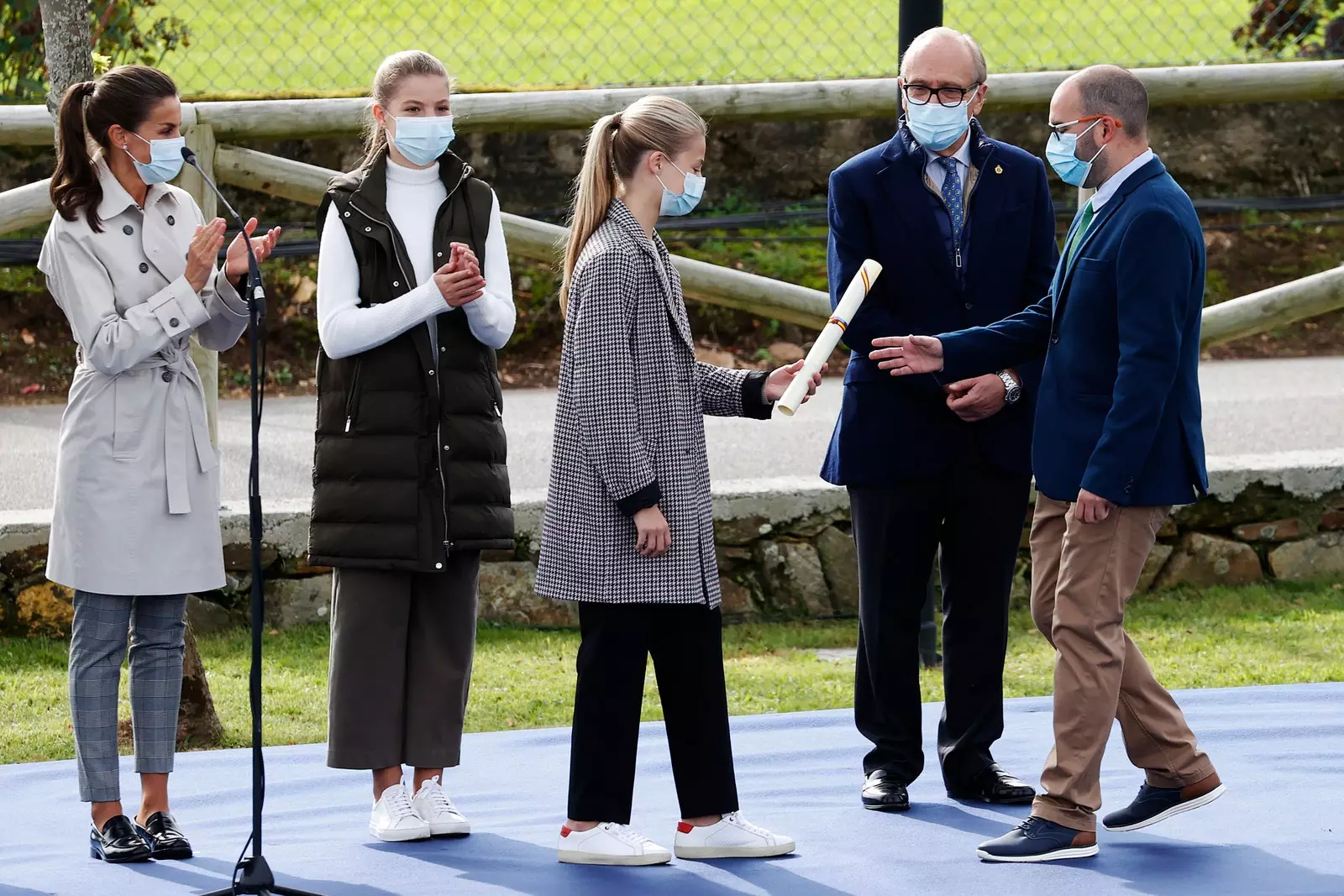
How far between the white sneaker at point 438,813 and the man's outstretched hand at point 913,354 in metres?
1.37

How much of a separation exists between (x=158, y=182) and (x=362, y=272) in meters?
0.49

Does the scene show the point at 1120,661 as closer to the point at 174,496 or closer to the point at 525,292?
the point at 174,496

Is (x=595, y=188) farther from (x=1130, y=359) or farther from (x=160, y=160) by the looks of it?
(x=1130, y=359)

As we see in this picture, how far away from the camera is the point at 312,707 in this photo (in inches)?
212

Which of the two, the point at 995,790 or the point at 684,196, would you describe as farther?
the point at 995,790

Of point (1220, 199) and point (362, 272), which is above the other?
point (1220, 199)

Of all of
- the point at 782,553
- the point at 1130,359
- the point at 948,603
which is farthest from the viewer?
the point at 782,553

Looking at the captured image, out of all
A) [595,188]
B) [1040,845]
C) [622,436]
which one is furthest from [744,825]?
[595,188]

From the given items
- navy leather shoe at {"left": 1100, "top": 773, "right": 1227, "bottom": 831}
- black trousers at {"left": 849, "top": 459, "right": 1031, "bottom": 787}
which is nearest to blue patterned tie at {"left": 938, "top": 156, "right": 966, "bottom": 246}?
black trousers at {"left": 849, "top": 459, "right": 1031, "bottom": 787}

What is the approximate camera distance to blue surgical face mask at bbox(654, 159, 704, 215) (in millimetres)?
3684

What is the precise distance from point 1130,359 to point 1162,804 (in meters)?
1.01

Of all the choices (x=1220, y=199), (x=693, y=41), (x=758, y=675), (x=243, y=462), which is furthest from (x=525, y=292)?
(x=758, y=675)

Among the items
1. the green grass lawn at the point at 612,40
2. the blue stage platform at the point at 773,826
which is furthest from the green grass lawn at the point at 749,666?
the green grass lawn at the point at 612,40

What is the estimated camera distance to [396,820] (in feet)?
12.8
